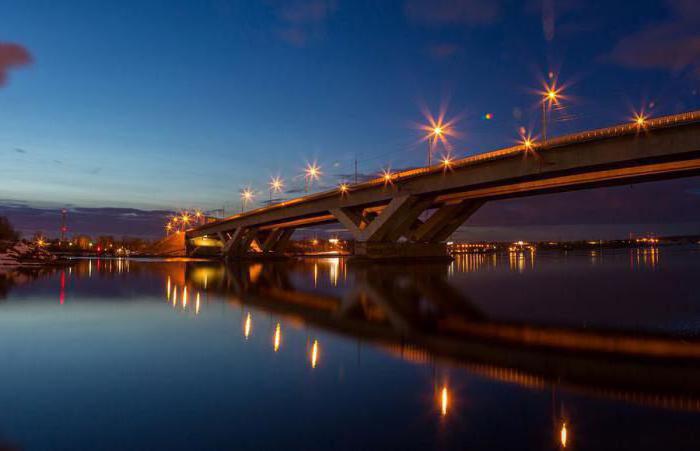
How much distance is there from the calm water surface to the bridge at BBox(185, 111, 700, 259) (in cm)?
1905

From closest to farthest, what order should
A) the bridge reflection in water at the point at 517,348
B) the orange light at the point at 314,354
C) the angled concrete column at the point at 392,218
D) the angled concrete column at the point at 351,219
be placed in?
the bridge reflection in water at the point at 517,348, the orange light at the point at 314,354, the angled concrete column at the point at 392,218, the angled concrete column at the point at 351,219

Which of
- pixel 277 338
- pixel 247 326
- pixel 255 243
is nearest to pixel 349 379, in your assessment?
pixel 277 338

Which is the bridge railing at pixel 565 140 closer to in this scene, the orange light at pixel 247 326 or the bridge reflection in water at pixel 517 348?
the bridge reflection in water at pixel 517 348

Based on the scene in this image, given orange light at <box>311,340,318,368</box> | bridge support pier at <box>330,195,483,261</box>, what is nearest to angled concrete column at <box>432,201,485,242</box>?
bridge support pier at <box>330,195,483,261</box>

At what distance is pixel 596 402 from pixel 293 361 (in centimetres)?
539

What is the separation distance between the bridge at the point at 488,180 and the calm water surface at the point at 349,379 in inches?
750

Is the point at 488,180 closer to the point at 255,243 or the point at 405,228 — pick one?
the point at 405,228

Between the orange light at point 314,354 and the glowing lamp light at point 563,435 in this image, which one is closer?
the glowing lamp light at point 563,435

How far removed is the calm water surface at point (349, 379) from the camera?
5.57 m

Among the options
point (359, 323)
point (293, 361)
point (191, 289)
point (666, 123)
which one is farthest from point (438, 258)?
point (293, 361)

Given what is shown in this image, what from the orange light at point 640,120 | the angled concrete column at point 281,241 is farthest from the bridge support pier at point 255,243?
the orange light at point 640,120

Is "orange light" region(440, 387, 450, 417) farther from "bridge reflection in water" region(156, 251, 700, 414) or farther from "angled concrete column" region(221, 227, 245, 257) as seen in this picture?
"angled concrete column" region(221, 227, 245, 257)

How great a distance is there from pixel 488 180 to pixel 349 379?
37.2 m

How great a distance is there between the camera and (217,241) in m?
121
